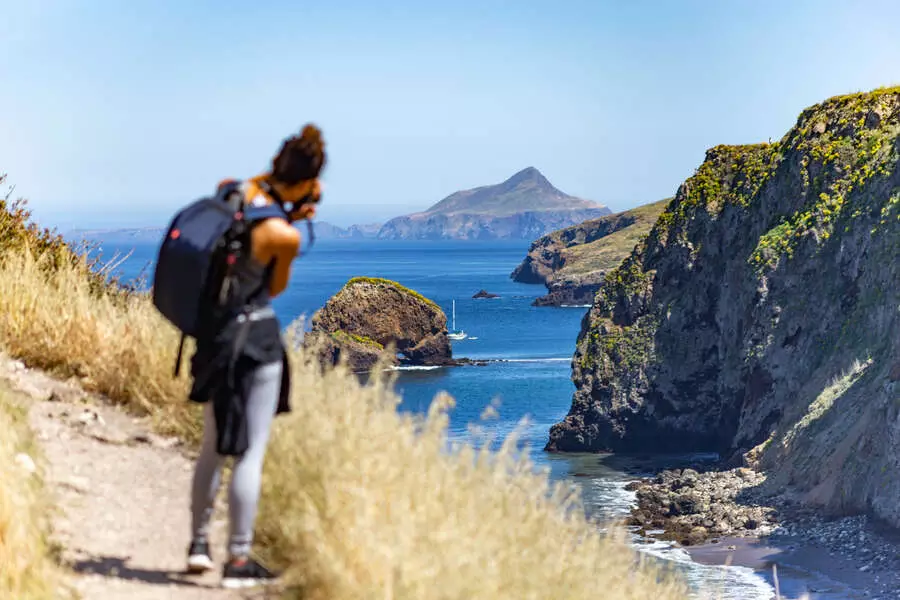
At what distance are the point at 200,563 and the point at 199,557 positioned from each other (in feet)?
0.10

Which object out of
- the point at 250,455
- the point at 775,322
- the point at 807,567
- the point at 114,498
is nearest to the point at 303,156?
the point at 250,455

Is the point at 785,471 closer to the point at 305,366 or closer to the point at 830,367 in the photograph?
the point at 830,367

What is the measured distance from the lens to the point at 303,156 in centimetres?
552

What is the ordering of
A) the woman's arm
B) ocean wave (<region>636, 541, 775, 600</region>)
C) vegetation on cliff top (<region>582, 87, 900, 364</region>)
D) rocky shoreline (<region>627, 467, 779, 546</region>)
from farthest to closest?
vegetation on cliff top (<region>582, 87, 900, 364</region>), rocky shoreline (<region>627, 467, 779, 546</region>), ocean wave (<region>636, 541, 775, 600</region>), the woman's arm

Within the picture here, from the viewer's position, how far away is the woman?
17.7 feet

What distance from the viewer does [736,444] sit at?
3268 inches

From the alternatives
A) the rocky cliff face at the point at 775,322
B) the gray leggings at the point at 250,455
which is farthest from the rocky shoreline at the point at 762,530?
the gray leggings at the point at 250,455

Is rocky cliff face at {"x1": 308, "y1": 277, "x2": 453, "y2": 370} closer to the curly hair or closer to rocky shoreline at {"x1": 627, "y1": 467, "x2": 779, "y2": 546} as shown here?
rocky shoreline at {"x1": 627, "y1": 467, "x2": 779, "y2": 546}

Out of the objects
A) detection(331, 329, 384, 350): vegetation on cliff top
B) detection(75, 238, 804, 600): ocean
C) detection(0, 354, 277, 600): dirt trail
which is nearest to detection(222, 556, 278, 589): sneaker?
detection(0, 354, 277, 600): dirt trail

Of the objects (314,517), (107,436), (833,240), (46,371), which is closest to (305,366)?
(107,436)

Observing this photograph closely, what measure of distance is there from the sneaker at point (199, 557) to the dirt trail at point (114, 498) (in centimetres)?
10

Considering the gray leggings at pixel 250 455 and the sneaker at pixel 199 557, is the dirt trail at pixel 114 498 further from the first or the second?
the gray leggings at pixel 250 455

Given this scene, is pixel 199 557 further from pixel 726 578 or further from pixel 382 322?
pixel 382 322

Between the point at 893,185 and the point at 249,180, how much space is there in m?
73.8
